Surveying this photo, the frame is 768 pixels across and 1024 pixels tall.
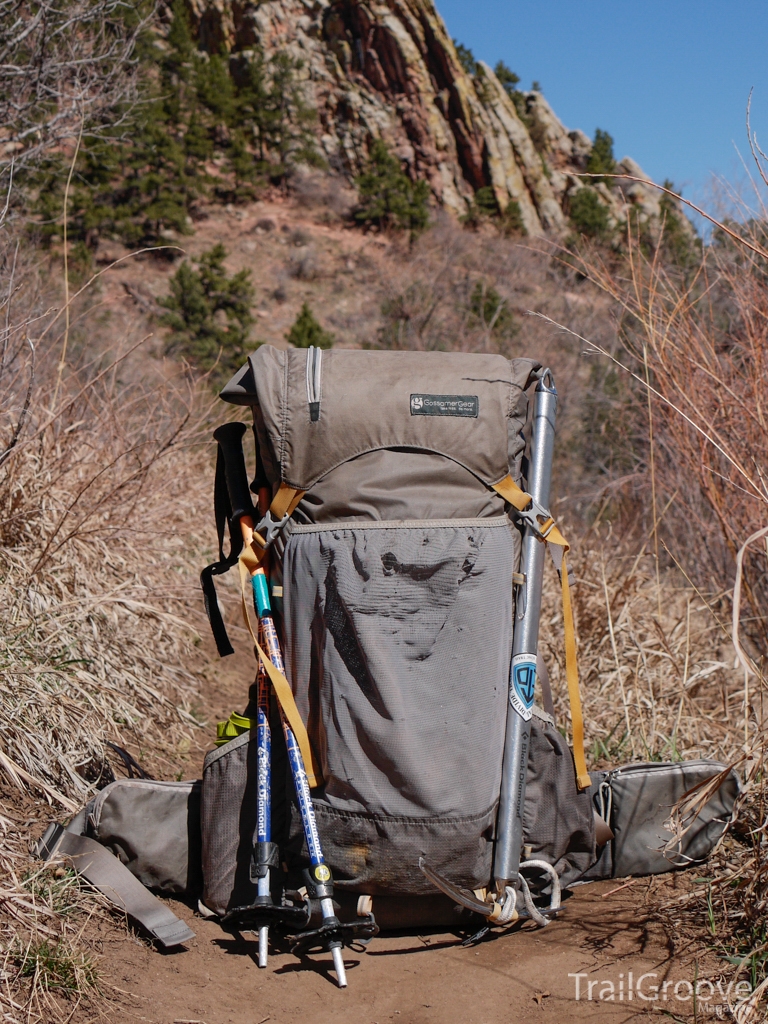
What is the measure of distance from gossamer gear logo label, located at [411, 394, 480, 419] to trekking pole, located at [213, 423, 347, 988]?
513 mm

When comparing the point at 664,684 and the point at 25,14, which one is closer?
the point at 664,684

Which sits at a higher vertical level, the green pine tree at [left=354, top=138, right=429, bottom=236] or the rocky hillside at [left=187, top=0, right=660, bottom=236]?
the rocky hillside at [left=187, top=0, right=660, bottom=236]

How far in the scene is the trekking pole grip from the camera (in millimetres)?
2539

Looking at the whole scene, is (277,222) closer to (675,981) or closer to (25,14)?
(25,14)

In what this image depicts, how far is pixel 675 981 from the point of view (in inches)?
81.5

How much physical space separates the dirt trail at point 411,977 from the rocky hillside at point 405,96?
37.7 metres

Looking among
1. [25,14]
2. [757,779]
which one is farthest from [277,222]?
[757,779]

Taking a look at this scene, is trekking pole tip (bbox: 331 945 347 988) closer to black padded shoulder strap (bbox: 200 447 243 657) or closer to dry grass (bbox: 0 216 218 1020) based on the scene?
dry grass (bbox: 0 216 218 1020)

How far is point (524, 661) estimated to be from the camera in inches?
97.7

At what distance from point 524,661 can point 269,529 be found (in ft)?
2.57

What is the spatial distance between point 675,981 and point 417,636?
981mm

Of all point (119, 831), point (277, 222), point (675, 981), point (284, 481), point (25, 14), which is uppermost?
point (277, 222)

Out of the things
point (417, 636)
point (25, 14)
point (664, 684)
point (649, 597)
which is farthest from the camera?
point (25, 14)
